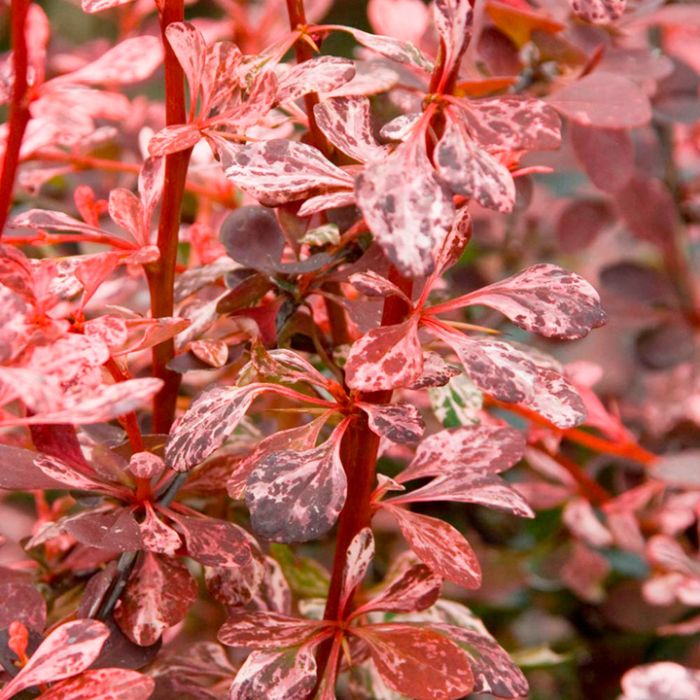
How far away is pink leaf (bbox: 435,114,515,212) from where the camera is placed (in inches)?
12.8

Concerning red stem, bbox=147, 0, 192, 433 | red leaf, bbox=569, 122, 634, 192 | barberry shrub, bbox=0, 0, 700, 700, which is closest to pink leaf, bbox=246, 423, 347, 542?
barberry shrub, bbox=0, 0, 700, 700

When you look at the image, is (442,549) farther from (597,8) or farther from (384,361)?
(597,8)

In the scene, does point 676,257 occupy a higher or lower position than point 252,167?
lower

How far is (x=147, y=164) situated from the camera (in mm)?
454

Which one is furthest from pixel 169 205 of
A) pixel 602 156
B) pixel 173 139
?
pixel 602 156

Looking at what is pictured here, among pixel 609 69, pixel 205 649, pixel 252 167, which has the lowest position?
pixel 205 649

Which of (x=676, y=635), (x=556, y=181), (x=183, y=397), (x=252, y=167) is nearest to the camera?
(x=252, y=167)

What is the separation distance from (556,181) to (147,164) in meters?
0.69

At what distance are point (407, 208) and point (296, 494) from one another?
12 centimetres

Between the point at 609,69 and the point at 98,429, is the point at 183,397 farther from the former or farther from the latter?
the point at 609,69

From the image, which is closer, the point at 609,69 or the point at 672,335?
the point at 609,69

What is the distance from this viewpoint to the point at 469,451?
446 mm

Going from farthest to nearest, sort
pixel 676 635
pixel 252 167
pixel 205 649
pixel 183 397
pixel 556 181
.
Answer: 1. pixel 556 181
2. pixel 676 635
3. pixel 183 397
4. pixel 205 649
5. pixel 252 167

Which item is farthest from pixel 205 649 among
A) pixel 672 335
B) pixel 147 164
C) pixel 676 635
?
pixel 672 335
